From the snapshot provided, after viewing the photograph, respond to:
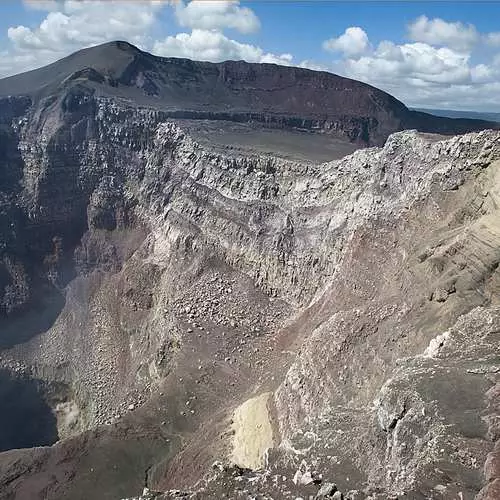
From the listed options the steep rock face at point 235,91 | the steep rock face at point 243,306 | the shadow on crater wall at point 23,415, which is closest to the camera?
the steep rock face at point 243,306

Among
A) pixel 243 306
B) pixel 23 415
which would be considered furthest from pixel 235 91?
pixel 23 415

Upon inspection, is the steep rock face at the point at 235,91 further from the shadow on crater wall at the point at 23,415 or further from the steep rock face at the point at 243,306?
the shadow on crater wall at the point at 23,415

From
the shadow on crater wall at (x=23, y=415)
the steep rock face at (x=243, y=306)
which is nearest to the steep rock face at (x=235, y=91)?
the steep rock face at (x=243, y=306)

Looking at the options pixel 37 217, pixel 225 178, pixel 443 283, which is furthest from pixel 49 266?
pixel 443 283

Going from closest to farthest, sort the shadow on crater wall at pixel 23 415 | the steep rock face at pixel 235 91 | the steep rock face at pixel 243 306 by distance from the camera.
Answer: the steep rock face at pixel 243 306
the shadow on crater wall at pixel 23 415
the steep rock face at pixel 235 91

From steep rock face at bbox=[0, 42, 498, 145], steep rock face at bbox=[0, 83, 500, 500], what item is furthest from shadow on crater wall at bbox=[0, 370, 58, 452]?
steep rock face at bbox=[0, 42, 498, 145]

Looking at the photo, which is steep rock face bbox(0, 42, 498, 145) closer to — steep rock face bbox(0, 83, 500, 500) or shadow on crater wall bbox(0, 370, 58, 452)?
steep rock face bbox(0, 83, 500, 500)
